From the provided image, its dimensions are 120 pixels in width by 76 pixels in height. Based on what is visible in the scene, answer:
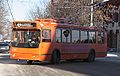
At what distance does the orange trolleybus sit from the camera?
2784 cm

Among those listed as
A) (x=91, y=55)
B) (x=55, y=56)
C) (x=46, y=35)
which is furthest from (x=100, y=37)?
(x=46, y=35)

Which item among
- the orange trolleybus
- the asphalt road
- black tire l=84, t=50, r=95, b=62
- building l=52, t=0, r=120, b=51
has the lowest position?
the asphalt road

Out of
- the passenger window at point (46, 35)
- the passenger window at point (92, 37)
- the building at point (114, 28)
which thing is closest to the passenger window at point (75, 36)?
the passenger window at point (92, 37)

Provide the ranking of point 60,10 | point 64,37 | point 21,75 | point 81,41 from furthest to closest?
point 60,10
point 81,41
point 64,37
point 21,75

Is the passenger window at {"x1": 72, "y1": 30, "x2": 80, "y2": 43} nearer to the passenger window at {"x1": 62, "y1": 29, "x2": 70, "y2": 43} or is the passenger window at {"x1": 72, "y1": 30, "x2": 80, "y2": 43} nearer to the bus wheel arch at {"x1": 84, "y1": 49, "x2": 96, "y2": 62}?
the passenger window at {"x1": 62, "y1": 29, "x2": 70, "y2": 43}

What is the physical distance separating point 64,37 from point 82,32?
8.75 feet

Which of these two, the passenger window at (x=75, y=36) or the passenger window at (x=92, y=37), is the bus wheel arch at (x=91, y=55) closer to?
the passenger window at (x=92, y=37)

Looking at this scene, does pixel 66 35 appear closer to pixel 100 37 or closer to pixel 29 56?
pixel 29 56

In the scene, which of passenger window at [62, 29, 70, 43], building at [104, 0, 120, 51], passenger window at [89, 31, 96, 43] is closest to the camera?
passenger window at [62, 29, 70, 43]

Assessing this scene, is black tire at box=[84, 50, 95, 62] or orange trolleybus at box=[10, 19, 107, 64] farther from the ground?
orange trolleybus at box=[10, 19, 107, 64]

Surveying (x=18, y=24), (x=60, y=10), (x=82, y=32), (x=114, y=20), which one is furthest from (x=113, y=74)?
(x=114, y=20)

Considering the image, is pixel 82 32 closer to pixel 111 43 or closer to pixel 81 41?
pixel 81 41

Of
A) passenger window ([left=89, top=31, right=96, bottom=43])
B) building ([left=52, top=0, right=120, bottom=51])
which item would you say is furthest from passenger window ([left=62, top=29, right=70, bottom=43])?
building ([left=52, top=0, right=120, bottom=51])

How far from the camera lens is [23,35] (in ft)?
93.0
